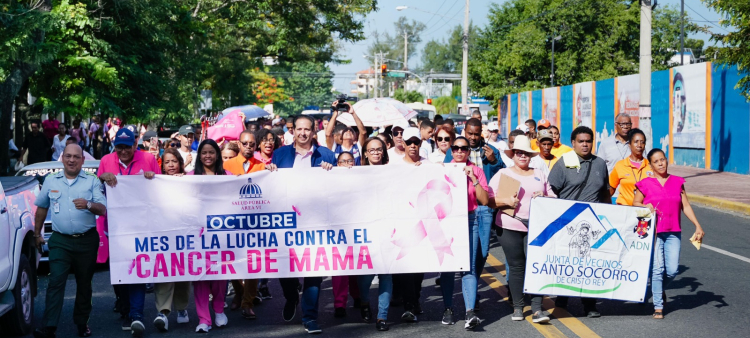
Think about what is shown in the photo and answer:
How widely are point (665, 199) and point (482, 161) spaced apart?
2225 millimetres

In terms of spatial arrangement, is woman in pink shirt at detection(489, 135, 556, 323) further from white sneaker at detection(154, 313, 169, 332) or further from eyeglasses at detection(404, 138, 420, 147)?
white sneaker at detection(154, 313, 169, 332)

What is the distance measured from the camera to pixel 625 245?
7980 millimetres

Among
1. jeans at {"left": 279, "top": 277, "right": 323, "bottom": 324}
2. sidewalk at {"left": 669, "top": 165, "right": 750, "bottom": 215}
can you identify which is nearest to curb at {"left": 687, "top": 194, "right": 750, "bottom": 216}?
sidewalk at {"left": 669, "top": 165, "right": 750, "bottom": 215}

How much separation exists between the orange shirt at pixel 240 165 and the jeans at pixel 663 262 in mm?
3788

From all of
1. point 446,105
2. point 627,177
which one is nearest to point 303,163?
point 627,177

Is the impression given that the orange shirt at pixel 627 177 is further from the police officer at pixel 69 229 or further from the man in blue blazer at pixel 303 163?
the police officer at pixel 69 229

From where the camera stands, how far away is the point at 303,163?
8.34 metres

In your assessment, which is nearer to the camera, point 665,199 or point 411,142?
point 665,199

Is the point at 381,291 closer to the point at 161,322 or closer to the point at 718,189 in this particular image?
the point at 161,322

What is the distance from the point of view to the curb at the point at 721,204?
56.4 ft

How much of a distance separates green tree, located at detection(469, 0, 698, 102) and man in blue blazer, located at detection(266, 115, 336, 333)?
4469cm

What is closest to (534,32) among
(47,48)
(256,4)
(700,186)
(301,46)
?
(301,46)

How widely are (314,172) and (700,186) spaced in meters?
16.3

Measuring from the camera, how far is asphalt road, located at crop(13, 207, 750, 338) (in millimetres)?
7547
